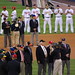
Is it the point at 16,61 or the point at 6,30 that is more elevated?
the point at 6,30

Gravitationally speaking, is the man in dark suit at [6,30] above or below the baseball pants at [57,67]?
above

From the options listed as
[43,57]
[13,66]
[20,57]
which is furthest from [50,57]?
[13,66]

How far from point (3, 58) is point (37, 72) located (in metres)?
4.46

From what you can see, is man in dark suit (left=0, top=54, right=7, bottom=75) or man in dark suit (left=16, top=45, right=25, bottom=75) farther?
man in dark suit (left=16, top=45, right=25, bottom=75)

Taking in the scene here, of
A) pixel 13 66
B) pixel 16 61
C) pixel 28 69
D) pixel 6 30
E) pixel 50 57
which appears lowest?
pixel 28 69

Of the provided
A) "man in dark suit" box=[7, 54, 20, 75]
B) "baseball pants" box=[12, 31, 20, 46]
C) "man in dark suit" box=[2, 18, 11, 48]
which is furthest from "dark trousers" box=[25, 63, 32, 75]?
"man in dark suit" box=[2, 18, 11, 48]

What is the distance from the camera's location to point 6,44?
3180cm

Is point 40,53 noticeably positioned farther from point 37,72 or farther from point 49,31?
point 49,31

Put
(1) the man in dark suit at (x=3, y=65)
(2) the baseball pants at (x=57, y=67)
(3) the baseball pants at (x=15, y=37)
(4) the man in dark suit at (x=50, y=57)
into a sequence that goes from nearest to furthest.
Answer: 1. (1) the man in dark suit at (x=3, y=65)
2. (2) the baseball pants at (x=57, y=67)
3. (4) the man in dark suit at (x=50, y=57)
4. (3) the baseball pants at (x=15, y=37)

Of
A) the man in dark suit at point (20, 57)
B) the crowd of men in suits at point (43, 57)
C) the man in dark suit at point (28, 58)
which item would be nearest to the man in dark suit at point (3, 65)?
the crowd of men in suits at point (43, 57)

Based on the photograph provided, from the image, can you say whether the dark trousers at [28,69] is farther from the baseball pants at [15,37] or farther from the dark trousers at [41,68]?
the baseball pants at [15,37]

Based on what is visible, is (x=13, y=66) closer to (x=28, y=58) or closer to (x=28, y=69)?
(x=28, y=58)

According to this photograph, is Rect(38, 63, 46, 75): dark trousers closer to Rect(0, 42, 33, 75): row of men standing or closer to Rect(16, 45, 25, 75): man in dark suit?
Rect(0, 42, 33, 75): row of men standing

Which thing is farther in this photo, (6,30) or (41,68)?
(6,30)
